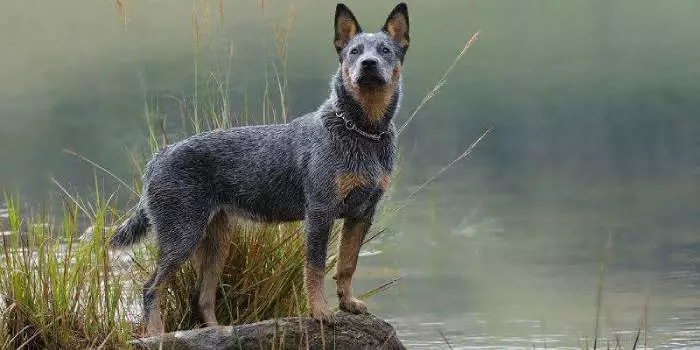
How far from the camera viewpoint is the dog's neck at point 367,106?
7.32 metres

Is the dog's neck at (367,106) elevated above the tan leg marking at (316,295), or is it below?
above

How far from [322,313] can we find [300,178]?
2.66 ft

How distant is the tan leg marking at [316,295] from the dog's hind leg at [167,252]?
2.55 feet

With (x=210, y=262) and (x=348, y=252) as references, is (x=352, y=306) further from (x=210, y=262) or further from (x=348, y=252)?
(x=210, y=262)

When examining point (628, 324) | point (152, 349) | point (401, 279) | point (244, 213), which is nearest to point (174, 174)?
point (244, 213)

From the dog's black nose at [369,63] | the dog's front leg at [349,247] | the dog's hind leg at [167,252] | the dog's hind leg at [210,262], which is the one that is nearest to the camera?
the dog's black nose at [369,63]

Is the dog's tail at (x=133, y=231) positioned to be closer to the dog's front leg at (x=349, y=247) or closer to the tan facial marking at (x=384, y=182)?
the dog's front leg at (x=349, y=247)

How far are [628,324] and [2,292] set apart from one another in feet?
22.4

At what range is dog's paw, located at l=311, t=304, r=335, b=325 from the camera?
746cm

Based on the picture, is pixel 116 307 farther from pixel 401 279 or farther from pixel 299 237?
pixel 401 279

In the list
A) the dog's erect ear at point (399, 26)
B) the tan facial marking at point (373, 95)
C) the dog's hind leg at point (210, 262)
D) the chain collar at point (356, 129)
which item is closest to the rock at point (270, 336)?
the dog's hind leg at point (210, 262)

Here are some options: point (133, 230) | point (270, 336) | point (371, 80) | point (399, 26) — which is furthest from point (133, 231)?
point (399, 26)

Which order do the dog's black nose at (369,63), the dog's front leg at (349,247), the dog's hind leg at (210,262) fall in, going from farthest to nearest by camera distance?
the dog's hind leg at (210,262) < the dog's front leg at (349,247) < the dog's black nose at (369,63)

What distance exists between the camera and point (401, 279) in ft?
28.3
